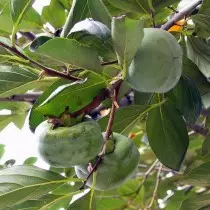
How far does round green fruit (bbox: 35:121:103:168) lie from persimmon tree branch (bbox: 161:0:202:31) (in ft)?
0.83

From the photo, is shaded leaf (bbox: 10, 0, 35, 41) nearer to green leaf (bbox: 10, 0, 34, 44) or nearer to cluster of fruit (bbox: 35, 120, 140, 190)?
green leaf (bbox: 10, 0, 34, 44)

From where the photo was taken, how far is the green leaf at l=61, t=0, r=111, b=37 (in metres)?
0.80

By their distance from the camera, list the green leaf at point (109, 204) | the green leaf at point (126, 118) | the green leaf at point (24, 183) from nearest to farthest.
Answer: the green leaf at point (24, 183)
the green leaf at point (126, 118)
the green leaf at point (109, 204)

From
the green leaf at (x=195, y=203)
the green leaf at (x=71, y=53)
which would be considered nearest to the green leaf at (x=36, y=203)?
the green leaf at (x=71, y=53)

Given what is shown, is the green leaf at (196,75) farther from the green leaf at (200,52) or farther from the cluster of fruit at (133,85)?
the cluster of fruit at (133,85)

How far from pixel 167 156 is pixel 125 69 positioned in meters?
0.31

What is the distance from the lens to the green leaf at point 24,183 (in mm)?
766

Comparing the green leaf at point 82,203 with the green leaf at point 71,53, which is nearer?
the green leaf at point 71,53

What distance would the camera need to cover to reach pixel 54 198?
0.88 m

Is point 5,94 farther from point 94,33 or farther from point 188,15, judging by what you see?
point 188,15

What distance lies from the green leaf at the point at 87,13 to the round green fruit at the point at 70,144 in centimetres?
18

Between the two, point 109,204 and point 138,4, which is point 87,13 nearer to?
point 138,4

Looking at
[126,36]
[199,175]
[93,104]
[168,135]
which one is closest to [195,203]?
[199,175]

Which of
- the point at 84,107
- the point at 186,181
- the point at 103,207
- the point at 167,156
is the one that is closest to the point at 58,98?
the point at 84,107
